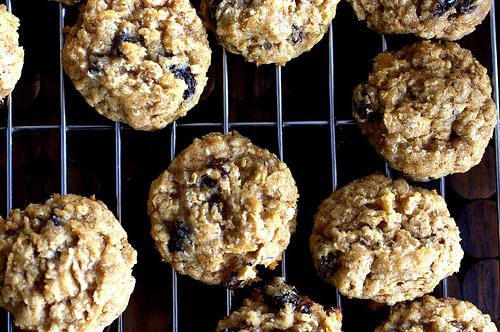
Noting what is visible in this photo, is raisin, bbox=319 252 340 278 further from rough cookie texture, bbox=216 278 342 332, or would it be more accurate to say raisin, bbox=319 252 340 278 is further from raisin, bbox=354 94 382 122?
raisin, bbox=354 94 382 122

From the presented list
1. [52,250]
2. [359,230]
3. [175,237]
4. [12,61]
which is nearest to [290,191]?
[359,230]

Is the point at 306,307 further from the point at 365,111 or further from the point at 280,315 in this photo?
the point at 365,111

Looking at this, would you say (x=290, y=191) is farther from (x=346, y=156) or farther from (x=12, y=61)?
(x=12, y=61)


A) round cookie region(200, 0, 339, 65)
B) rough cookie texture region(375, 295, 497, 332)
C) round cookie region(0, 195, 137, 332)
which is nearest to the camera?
round cookie region(0, 195, 137, 332)

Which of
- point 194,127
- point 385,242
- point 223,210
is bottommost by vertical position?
point 385,242

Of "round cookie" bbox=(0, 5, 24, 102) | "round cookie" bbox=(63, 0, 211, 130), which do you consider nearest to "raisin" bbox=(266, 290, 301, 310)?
"round cookie" bbox=(63, 0, 211, 130)

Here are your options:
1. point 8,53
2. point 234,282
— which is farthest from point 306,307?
point 8,53
